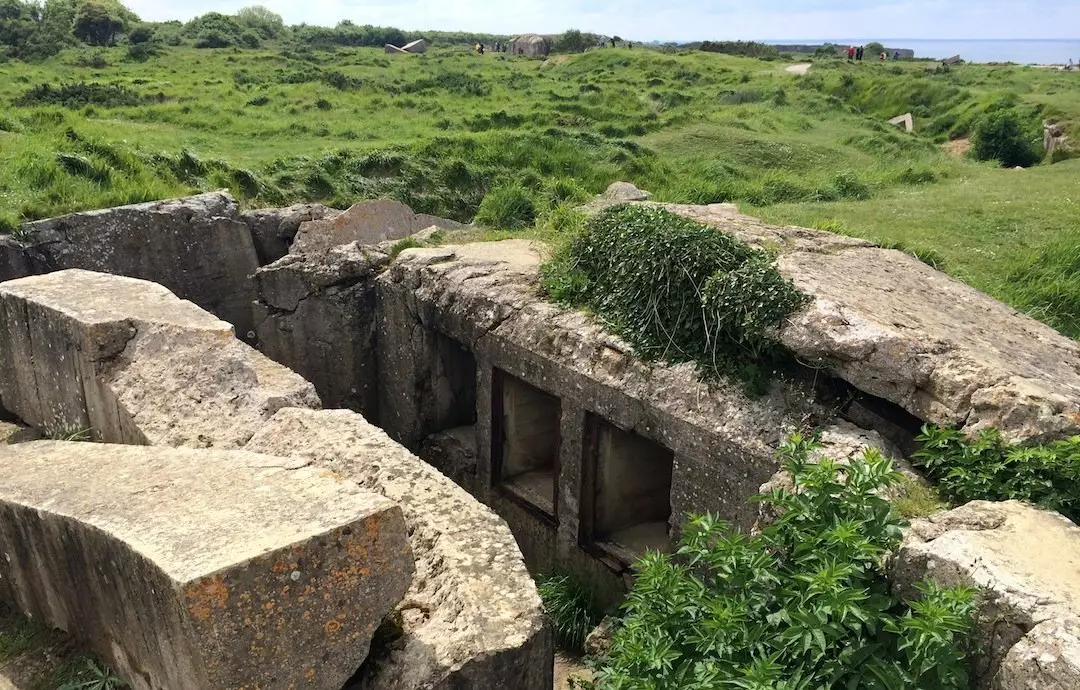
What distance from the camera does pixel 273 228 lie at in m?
10.1

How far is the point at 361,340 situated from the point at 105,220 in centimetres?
310

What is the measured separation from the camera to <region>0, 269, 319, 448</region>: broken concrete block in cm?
477

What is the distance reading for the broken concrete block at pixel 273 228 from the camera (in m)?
10.1

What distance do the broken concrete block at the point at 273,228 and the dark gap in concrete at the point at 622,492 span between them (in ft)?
18.6

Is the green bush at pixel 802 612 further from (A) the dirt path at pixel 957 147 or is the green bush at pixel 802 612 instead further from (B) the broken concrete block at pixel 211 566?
(A) the dirt path at pixel 957 147

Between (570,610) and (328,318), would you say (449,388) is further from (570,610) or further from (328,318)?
(570,610)

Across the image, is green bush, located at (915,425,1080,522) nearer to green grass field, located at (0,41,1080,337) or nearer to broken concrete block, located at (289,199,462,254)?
green grass field, located at (0,41,1080,337)

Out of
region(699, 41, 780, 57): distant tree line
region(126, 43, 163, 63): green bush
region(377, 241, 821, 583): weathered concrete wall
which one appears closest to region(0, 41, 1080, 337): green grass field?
region(377, 241, 821, 583): weathered concrete wall

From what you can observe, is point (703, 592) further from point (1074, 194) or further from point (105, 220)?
point (1074, 194)

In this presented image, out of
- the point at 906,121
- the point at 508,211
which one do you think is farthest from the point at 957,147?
the point at 508,211

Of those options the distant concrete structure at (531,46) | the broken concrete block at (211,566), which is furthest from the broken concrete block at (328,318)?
the distant concrete structure at (531,46)

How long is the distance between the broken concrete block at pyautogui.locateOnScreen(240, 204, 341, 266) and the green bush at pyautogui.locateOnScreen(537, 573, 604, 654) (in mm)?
5898

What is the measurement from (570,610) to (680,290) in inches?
94.0

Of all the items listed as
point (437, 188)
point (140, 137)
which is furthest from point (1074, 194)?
point (140, 137)
